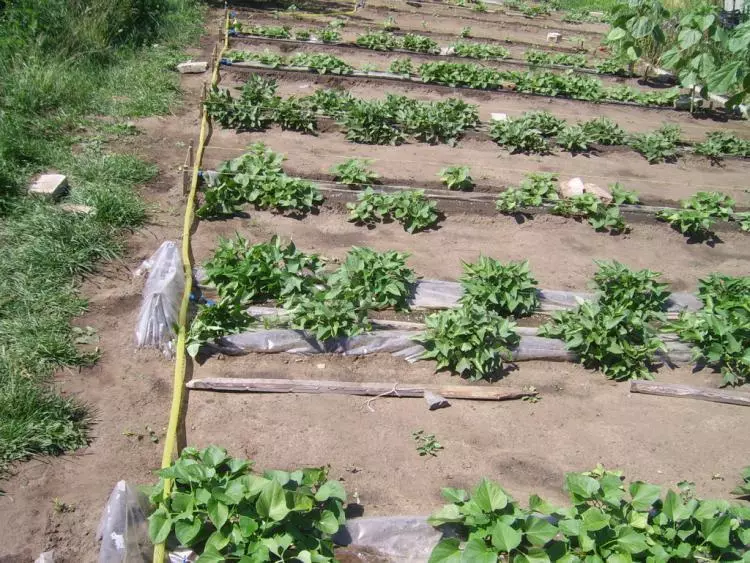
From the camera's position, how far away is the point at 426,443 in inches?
161

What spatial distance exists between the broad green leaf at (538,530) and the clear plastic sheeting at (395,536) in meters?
0.46

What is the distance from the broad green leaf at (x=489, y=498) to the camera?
3082mm

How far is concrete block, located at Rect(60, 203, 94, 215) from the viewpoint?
5832mm

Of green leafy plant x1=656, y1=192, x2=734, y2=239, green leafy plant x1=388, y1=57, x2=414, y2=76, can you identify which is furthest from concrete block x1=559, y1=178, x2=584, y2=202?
green leafy plant x1=388, y1=57, x2=414, y2=76

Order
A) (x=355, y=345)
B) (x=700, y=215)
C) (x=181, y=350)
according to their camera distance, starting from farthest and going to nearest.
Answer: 1. (x=700, y=215)
2. (x=355, y=345)
3. (x=181, y=350)

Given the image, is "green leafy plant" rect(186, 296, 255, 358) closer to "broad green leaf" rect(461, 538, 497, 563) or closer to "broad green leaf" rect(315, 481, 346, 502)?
"broad green leaf" rect(315, 481, 346, 502)

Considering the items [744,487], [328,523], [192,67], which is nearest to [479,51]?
[192,67]

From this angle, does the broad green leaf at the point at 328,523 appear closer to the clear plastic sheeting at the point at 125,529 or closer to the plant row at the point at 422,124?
the clear plastic sheeting at the point at 125,529

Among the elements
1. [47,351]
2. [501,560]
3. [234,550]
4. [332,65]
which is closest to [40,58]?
[332,65]

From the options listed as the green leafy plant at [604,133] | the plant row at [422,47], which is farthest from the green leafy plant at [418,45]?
the green leafy plant at [604,133]

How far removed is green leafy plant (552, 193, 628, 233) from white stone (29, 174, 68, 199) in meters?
4.58

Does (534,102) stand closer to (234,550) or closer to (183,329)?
(183,329)

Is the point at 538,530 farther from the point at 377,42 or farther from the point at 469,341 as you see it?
the point at 377,42

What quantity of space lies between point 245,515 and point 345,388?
1425 mm
